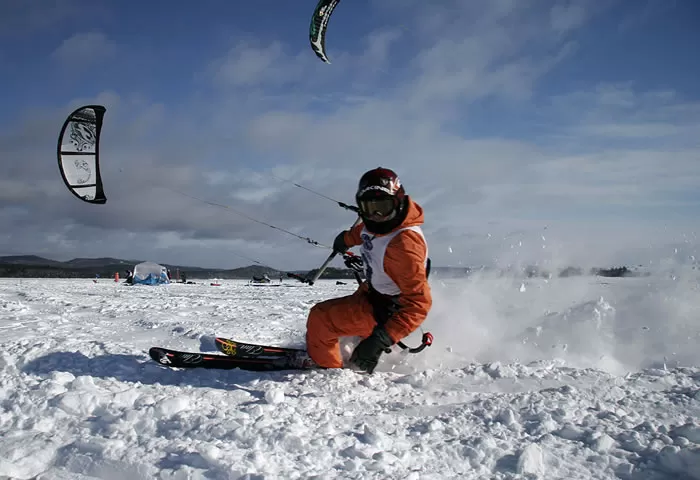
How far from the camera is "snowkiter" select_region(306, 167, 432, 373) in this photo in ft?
12.7

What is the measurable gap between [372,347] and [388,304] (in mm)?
439

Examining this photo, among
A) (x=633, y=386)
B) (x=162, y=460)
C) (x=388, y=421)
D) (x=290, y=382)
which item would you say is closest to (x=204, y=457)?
(x=162, y=460)

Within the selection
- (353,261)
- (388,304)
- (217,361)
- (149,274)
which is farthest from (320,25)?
(149,274)

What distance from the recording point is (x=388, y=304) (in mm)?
4117

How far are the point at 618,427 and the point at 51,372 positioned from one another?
13.8 ft

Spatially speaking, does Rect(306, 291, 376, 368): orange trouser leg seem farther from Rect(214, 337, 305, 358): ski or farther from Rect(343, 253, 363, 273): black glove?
Rect(343, 253, 363, 273): black glove

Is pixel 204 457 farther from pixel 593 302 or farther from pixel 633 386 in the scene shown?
pixel 593 302

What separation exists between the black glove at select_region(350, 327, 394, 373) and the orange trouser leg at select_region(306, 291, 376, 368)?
25 centimetres

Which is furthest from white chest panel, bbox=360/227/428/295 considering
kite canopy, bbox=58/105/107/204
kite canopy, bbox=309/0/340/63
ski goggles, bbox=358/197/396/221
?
kite canopy, bbox=309/0/340/63

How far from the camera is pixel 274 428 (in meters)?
2.59

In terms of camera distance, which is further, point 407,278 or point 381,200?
point 407,278

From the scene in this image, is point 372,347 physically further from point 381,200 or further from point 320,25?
point 320,25

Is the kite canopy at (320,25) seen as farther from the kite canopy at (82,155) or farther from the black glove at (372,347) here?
the black glove at (372,347)

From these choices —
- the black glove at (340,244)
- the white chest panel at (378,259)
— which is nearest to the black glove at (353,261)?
the black glove at (340,244)
